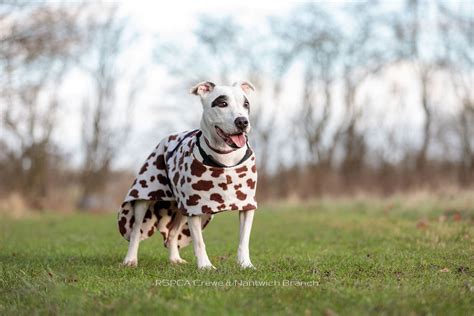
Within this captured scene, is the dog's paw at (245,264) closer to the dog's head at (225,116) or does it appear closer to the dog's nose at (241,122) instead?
the dog's head at (225,116)

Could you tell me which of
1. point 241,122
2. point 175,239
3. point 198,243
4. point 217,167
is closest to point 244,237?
point 198,243

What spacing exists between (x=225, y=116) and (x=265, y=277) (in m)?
1.65

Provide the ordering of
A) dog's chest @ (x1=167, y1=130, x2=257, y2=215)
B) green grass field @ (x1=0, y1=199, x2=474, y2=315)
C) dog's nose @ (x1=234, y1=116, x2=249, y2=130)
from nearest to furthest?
green grass field @ (x1=0, y1=199, x2=474, y2=315)
dog's nose @ (x1=234, y1=116, x2=249, y2=130)
dog's chest @ (x1=167, y1=130, x2=257, y2=215)

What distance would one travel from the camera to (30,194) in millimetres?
26609

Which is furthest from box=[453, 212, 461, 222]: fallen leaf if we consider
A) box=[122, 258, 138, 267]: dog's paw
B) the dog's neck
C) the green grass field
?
box=[122, 258, 138, 267]: dog's paw

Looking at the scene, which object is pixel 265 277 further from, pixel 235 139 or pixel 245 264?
pixel 235 139

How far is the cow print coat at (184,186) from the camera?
6.53m

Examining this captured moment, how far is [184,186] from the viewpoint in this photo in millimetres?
6684

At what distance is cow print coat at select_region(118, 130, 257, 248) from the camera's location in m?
6.53

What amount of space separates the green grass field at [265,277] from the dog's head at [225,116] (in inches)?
50.4

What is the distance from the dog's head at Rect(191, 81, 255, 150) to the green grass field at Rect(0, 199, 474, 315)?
1.28 metres

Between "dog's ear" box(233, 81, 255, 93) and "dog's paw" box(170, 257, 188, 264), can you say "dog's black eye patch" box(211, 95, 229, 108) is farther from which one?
"dog's paw" box(170, 257, 188, 264)

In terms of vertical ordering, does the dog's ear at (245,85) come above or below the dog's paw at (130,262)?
above

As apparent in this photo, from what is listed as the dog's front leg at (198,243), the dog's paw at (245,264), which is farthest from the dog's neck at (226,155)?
the dog's paw at (245,264)
